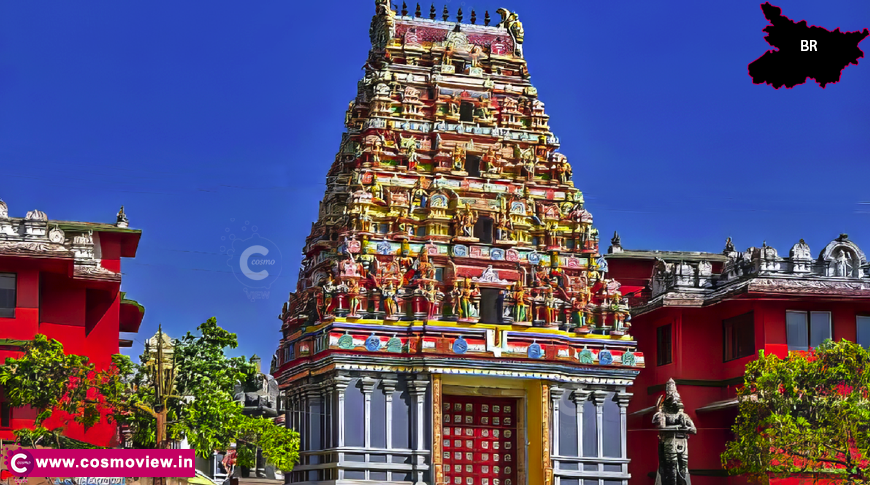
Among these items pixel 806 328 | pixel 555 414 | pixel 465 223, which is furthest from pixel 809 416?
pixel 465 223

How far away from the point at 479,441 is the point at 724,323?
1133 centimetres

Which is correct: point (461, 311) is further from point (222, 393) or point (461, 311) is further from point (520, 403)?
point (222, 393)

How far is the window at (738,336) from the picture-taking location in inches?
1844

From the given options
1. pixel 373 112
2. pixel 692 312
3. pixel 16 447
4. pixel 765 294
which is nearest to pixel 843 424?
pixel 765 294

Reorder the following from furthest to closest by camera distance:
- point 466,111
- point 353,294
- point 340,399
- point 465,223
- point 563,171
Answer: point 466,111 < point 563,171 < point 465,223 < point 353,294 < point 340,399

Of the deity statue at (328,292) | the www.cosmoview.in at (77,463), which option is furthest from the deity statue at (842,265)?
the www.cosmoview.in at (77,463)

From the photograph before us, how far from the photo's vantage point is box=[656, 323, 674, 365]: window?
1966 inches

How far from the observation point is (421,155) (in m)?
45.9

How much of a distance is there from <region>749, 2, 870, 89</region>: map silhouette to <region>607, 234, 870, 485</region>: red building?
27.2m

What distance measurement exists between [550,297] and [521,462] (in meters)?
5.60

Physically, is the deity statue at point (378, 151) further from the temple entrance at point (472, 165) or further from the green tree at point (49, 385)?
the green tree at point (49, 385)

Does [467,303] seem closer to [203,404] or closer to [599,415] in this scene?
[599,415]

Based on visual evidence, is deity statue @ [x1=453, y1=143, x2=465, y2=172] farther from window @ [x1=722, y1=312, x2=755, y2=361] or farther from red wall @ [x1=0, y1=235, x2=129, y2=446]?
red wall @ [x1=0, y1=235, x2=129, y2=446]

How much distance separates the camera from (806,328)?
46.3 m
